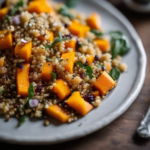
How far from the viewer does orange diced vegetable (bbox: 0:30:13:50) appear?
83.0 inches

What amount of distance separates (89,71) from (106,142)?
70 centimetres

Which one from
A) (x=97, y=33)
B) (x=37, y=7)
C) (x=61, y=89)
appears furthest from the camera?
(x=97, y=33)

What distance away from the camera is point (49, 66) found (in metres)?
2.05

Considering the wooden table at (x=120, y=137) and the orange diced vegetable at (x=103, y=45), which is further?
the orange diced vegetable at (x=103, y=45)

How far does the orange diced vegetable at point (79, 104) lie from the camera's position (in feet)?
6.23

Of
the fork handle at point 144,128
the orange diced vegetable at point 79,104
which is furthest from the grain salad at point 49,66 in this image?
the fork handle at point 144,128

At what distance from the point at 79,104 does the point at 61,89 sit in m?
0.22

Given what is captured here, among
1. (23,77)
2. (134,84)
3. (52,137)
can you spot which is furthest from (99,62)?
(52,137)

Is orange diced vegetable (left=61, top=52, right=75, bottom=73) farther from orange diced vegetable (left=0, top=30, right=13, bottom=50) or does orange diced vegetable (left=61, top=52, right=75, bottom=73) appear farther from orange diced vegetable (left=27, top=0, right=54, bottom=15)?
orange diced vegetable (left=27, top=0, right=54, bottom=15)

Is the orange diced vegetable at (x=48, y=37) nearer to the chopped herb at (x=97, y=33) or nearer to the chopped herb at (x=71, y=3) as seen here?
the chopped herb at (x=97, y=33)

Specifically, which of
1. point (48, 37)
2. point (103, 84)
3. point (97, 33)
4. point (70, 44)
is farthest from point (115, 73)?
point (48, 37)

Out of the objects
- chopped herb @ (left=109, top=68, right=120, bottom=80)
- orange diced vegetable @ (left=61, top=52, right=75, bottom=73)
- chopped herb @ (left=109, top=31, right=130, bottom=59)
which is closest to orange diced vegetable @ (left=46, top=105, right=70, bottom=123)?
orange diced vegetable @ (left=61, top=52, right=75, bottom=73)

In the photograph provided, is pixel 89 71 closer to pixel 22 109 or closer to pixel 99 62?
pixel 99 62

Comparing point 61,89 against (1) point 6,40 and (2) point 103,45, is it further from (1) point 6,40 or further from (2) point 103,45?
(2) point 103,45
